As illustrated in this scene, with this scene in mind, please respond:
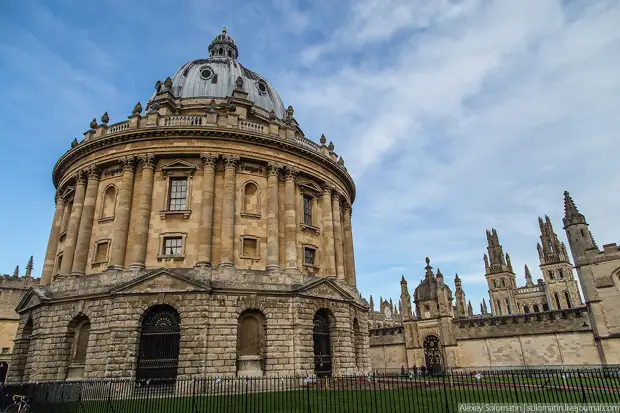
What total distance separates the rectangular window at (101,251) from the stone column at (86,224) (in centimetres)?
64

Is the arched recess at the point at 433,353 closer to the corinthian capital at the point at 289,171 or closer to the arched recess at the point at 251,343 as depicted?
the arched recess at the point at 251,343

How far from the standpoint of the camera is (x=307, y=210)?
95.8ft

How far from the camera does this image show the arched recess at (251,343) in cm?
2161

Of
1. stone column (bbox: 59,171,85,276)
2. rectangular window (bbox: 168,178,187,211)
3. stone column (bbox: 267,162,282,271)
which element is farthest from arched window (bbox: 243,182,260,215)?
stone column (bbox: 59,171,85,276)

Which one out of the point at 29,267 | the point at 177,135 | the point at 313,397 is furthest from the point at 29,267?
the point at 313,397

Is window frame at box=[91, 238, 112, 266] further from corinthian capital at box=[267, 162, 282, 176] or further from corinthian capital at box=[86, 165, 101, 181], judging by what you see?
corinthian capital at box=[267, 162, 282, 176]

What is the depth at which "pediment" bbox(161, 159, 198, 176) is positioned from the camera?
83.3 feet

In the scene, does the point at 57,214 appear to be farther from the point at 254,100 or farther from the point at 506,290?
the point at 506,290

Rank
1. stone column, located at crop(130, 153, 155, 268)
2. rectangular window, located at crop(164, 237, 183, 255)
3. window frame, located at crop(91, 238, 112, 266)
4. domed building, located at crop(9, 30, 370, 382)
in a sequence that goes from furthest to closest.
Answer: window frame, located at crop(91, 238, 112, 266)
rectangular window, located at crop(164, 237, 183, 255)
stone column, located at crop(130, 153, 155, 268)
domed building, located at crop(9, 30, 370, 382)

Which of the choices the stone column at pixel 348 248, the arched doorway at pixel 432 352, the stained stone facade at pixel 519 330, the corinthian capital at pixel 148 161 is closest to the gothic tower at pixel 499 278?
the stained stone facade at pixel 519 330

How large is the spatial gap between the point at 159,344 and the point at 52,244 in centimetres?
1304

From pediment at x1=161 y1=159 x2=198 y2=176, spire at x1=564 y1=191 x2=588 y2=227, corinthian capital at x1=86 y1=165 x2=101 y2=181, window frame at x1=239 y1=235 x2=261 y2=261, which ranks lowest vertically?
window frame at x1=239 y1=235 x2=261 y2=261

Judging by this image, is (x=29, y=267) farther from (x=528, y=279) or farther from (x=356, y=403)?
(x=528, y=279)

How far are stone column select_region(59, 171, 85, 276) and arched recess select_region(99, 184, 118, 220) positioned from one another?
153 cm
